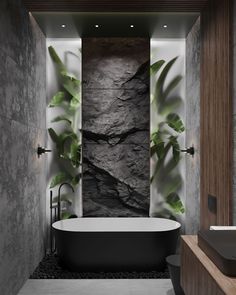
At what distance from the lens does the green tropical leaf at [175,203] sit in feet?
15.5

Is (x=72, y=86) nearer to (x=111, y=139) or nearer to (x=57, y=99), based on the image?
(x=57, y=99)

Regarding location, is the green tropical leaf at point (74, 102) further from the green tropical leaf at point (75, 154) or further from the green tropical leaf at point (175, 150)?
the green tropical leaf at point (175, 150)

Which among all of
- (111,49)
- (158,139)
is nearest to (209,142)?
(158,139)

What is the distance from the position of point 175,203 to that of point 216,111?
1.95 meters

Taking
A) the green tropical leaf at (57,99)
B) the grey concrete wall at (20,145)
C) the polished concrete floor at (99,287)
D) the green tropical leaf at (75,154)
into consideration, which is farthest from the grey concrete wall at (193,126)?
the grey concrete wall at (20,145)

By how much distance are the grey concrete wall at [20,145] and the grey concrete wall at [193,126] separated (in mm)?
1880

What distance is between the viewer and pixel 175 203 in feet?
15.6

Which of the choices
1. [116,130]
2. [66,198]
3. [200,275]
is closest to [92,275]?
[66,198]

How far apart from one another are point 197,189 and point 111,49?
2172 mm

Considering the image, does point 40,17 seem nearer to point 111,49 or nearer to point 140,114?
point 111,49

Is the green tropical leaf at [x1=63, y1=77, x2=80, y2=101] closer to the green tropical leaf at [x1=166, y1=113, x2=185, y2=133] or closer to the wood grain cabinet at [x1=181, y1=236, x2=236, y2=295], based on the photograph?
the green tropical leaf at [x1=166, y1=113, x2=185, y2=133]

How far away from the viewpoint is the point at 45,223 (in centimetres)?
462

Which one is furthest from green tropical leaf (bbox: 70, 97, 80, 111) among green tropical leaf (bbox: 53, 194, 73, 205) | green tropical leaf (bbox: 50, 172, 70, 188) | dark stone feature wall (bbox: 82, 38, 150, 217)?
green tropical leaf (bbox: 53, 194, 73, 205)

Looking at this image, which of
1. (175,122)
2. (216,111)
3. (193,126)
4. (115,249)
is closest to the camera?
(216,111)
